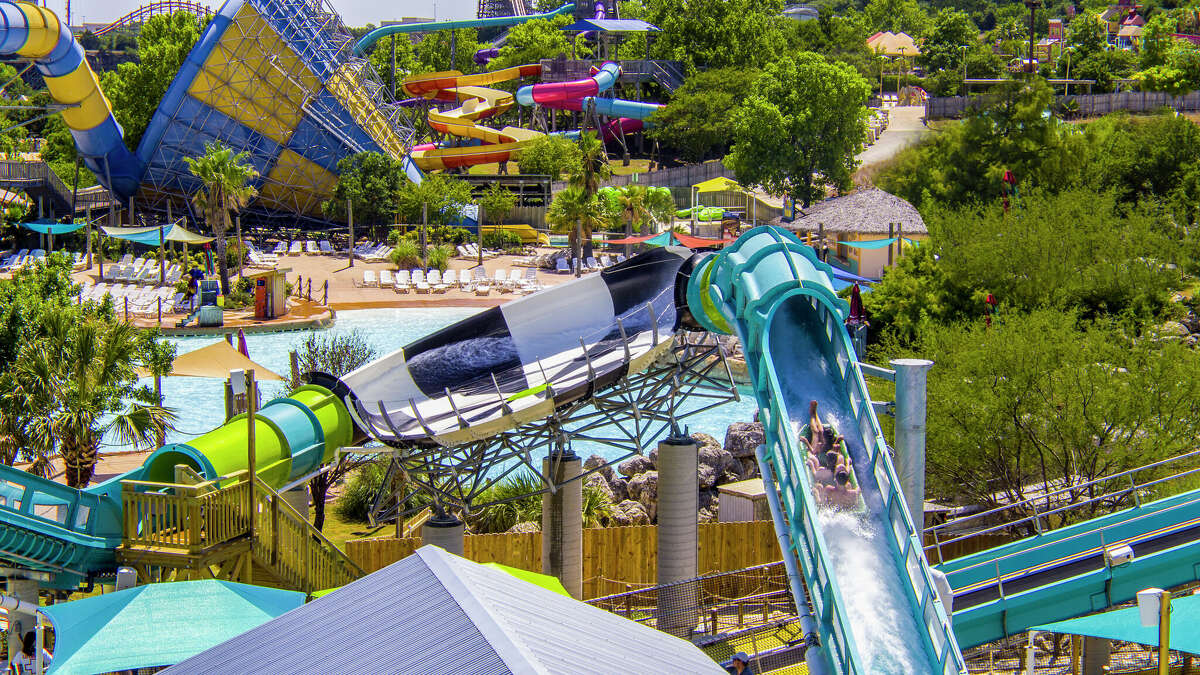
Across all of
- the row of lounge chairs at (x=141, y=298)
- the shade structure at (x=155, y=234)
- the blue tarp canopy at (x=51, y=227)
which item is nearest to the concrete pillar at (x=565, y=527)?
the row of lounge chairs at (x=141, y=298)

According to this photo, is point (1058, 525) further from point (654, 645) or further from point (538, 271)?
point (538, 271)

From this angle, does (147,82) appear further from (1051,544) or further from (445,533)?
(1051,544)

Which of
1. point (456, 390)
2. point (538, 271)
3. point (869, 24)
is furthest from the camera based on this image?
point (869, 24)

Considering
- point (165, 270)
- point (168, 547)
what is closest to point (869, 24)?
point (165, 270)

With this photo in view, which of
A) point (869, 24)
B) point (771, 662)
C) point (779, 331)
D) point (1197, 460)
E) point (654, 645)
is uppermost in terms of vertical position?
point (869, 24)

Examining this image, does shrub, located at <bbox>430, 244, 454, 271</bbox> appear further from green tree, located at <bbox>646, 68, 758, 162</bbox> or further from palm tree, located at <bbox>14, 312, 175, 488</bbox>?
palm tree, located at <bbox>14, 312, 175, 488</bbox>

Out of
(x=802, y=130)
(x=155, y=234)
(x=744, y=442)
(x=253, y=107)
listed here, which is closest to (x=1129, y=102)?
(x=802, y=130)

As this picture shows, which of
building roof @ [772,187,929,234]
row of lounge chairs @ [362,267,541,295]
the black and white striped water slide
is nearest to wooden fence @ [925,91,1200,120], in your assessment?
building roof @ [772,187,929,234]
